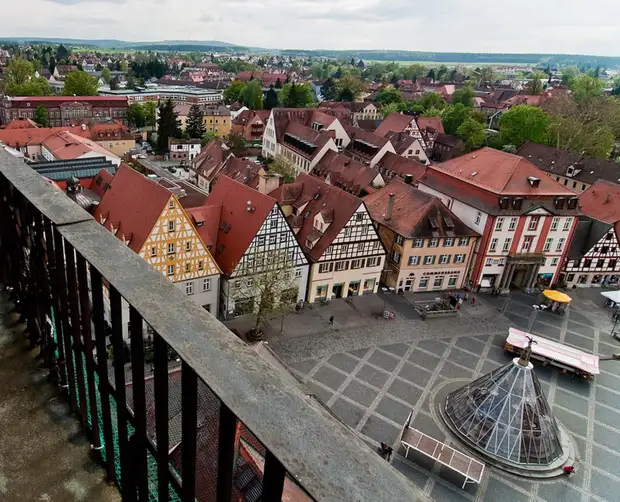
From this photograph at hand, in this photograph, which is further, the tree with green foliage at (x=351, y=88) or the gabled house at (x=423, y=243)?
the tree with green foliage at (x=351, y=88)

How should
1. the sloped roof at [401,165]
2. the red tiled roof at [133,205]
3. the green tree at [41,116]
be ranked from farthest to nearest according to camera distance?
1. the green tree at [41,116]
2. the sloped roof at [401,165]
3. the red tiled roof at [133,205]

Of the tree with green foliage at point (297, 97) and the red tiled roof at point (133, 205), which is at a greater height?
the red tiled roof at point (133, 205)

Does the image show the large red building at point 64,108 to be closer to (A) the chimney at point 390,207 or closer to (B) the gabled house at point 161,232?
(B) the gabled house at point 161,232

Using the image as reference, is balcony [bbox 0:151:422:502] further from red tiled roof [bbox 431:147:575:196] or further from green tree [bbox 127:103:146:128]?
green tree [bbox 127:103:146:128]

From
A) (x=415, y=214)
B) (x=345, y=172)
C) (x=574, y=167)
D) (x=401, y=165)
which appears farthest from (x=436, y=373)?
(x=574, y=167)

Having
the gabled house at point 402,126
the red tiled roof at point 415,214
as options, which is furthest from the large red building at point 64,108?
the red tiled roof at point 415,214

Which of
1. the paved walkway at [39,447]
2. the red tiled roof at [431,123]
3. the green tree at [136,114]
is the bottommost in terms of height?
the green tree at [136,114]
